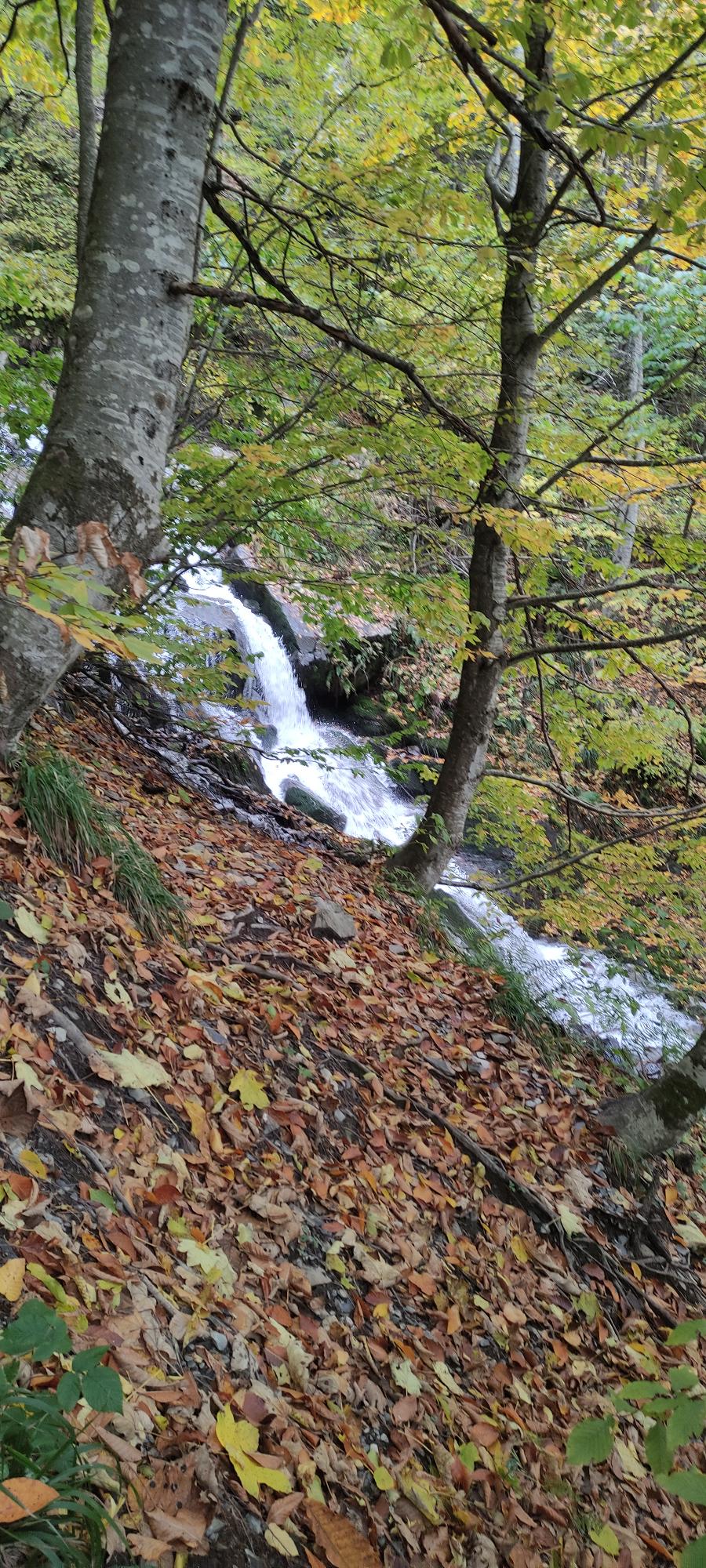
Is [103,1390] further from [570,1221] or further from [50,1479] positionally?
[570,1221]

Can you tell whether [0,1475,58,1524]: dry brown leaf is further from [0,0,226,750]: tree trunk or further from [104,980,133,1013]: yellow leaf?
[0,0,226,750]: tree trunk

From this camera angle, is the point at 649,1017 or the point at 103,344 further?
the point at 649,1017

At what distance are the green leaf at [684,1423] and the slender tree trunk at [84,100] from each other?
13.7 feet

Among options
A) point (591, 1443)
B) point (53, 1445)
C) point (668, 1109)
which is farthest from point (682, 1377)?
point (668, 1109)

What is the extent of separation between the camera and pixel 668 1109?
4793 millimetres

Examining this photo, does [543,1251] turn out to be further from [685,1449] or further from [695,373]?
[695,373]

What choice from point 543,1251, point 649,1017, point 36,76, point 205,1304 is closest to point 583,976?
point 649,1017

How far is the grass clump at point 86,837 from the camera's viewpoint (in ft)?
11.4

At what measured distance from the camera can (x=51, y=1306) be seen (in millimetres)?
1836

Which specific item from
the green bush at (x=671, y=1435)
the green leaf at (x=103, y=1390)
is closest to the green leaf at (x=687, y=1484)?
the green bush at (x=671, y=1435)

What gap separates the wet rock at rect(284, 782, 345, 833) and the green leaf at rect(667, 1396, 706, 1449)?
27.2 ft

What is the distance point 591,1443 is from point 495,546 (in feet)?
18.3

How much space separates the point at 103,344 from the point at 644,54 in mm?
4426

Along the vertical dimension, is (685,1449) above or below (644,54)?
below
